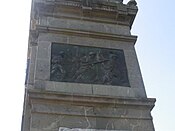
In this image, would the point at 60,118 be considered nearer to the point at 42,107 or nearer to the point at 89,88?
the point at 42,107

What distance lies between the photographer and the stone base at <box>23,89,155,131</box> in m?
6.32

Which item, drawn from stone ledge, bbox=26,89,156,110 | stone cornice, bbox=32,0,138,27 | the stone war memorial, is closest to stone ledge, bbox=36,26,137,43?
the stone war memorial

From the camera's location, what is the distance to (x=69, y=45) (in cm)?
810

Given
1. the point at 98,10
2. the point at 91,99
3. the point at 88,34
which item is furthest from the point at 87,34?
the point at 91,99

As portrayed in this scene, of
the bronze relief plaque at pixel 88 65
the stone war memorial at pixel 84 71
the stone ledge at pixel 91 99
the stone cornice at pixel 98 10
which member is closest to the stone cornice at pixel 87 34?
the stone war memorial at pixel 84 71

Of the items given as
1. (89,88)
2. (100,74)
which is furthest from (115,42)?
(89,88)

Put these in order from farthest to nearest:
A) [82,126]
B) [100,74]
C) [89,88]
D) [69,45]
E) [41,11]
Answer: [41,11] → [69,45] → [100,74] → [89,88] → [82,126]

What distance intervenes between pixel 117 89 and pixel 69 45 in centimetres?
173

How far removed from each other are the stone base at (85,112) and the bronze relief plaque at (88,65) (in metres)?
0.64

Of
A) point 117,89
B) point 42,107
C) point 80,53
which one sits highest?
point 80,53

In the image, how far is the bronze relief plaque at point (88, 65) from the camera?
24.0 feet

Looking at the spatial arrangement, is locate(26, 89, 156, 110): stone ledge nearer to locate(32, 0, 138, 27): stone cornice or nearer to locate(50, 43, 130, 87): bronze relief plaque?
locate(50, 43, 130, 87): bronze relief plaque

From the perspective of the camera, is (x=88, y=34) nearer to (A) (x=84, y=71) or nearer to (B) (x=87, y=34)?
(B) (x=87, y=34)

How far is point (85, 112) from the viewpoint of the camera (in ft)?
21.7
